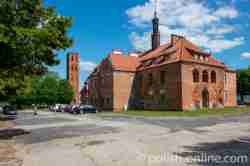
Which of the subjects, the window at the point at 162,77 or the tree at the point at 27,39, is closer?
the tree at the point at 27,39

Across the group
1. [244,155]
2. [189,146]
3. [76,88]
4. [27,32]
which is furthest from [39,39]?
[76,88]

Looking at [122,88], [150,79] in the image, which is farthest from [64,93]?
[150,79]

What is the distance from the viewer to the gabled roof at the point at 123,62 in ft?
154

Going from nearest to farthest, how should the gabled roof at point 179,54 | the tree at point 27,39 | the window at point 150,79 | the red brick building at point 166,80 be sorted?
1. the tree at point 27,39
2. the red brick building at point 166,80
3. the gabled roof at point 179,54
4. the window at point 150,79

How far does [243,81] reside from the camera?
239 ft

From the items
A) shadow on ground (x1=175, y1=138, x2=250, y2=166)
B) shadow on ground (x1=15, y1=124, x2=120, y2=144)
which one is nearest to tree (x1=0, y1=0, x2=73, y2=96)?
shadow on ground (x1=15, y1=124, x2=120, y2=144)

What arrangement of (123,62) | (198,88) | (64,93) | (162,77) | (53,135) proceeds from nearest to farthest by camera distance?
(53,135) < (198,88) < (162,77) < (123,62) < (64,93)

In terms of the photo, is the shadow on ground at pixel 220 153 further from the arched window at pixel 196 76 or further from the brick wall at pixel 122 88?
the brick wall at pixel 122 88

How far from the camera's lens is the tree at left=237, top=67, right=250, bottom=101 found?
72062 mm

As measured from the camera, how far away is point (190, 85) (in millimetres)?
38500

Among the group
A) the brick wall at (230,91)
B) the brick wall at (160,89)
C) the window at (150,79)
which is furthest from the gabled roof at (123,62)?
the brick wall at (230,91)

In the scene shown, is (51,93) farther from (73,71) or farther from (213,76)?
(213,76)

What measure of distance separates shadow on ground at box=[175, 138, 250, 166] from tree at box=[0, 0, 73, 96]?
30.4 ft

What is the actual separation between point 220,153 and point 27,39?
1076 centimetres
